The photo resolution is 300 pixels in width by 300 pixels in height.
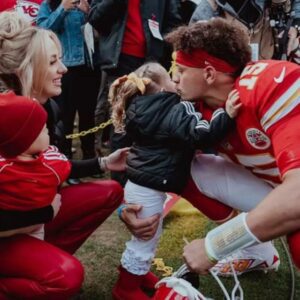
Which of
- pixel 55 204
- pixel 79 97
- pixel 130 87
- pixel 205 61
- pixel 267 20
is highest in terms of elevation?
pixel 205 61

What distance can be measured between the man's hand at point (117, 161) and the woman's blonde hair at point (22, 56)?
1.74ft

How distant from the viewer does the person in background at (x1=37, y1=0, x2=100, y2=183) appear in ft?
13.7

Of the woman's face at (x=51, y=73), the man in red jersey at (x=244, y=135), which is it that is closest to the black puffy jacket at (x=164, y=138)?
the man in red jersey at (x=244, y=135)

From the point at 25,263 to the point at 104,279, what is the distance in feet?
2.48

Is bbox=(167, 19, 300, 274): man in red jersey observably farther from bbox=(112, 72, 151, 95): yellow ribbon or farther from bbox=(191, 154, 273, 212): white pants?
bbox=(112, 72, 151, 95): yellow ribbon

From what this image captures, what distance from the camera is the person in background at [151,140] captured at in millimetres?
2240

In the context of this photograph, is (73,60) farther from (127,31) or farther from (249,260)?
(249,260)

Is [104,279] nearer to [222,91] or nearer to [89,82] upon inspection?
[222,91]

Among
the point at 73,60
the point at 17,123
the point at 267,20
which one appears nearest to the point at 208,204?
the point at 17,123

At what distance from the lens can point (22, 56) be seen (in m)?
2.26

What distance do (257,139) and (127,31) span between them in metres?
2.18

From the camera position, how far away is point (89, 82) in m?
4.54

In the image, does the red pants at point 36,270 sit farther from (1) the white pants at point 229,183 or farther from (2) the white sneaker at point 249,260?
(2) the white sneaker at point 249,260

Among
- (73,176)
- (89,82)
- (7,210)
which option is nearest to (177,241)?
(73,176)
